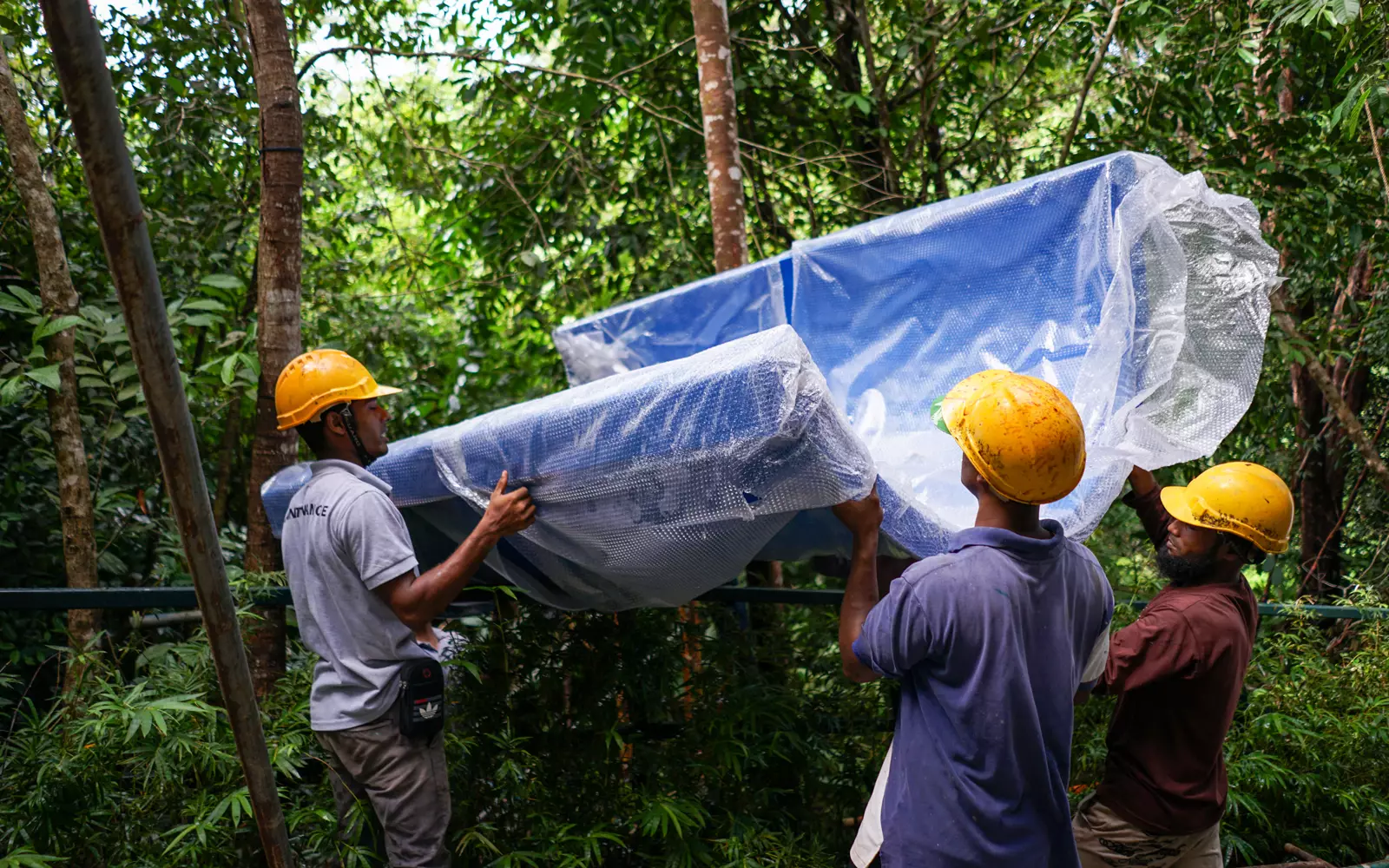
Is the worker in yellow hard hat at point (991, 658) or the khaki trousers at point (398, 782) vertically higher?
the worker in yellow hard hat at point (991, 658)

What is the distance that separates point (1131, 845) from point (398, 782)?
4.53ft

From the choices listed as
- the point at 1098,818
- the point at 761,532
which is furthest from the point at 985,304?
the point at 1098,818

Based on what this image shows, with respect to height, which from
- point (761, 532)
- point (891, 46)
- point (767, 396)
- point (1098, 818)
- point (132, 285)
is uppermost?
point (891, 46)

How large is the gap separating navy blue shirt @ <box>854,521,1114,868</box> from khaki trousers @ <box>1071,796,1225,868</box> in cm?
42

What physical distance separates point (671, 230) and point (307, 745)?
3.21 metres

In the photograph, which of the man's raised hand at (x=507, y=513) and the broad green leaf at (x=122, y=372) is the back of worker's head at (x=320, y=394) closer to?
the man's raised hand at (x=507, y=513)

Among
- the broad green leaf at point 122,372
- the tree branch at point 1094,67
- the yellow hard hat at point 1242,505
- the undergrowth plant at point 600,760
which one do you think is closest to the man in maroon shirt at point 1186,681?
the yellow hard hat at point 1242,505

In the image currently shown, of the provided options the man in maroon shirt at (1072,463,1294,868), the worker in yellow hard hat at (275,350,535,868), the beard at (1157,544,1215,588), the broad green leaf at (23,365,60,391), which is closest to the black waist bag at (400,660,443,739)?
the worker in yellow hard hat at (275,350,535,868)

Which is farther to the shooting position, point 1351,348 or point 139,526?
point 1351,348

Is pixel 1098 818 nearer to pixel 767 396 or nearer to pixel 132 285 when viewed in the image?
pixel 767 396

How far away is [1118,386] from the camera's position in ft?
6.76

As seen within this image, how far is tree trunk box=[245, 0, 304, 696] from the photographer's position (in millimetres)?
2822

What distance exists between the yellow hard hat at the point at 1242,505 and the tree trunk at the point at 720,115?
5.92ft

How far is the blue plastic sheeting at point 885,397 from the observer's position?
5.55ft
